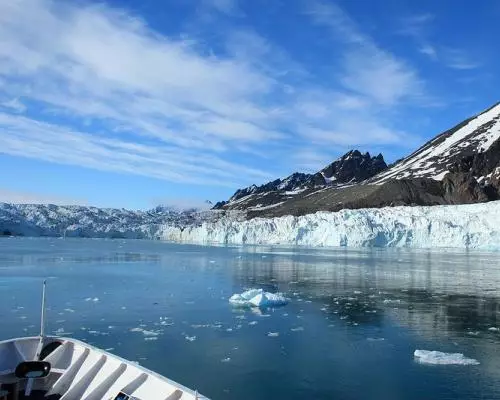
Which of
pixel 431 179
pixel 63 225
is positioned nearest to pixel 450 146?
pixel 431 179

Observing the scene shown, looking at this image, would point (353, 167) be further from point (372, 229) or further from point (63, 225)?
point (372, 229)

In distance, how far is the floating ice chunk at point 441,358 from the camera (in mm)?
10359

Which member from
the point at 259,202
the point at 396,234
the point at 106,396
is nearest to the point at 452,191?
the point at 396,234

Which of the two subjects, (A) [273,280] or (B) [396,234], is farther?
(B) [396,234]

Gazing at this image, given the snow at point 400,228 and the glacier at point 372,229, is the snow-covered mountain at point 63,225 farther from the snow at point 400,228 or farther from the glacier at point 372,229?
the snow at point 400,228

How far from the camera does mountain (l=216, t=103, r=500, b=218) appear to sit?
9381 centimetres

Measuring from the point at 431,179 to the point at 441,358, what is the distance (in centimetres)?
9804

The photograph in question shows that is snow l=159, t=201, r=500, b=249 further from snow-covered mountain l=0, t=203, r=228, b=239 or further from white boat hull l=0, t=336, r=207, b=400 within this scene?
white boat hull l=0, t=336, r=207, b=400

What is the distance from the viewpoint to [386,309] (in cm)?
1669

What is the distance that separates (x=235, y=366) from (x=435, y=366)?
4.10 metres

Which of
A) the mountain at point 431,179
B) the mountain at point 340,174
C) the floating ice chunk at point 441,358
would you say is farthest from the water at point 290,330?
the mountain at point 340,174

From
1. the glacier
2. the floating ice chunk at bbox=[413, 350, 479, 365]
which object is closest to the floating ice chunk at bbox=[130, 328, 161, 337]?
the floating ice chunk at bbox=[413, 350, 479, 365]

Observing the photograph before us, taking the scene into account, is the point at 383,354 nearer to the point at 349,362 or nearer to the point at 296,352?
the point at 349,362

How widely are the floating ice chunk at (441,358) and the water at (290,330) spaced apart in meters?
0.24
